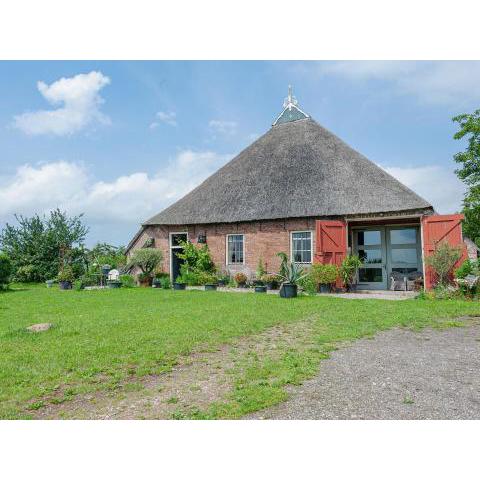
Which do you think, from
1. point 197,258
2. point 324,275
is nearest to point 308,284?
point 324,275

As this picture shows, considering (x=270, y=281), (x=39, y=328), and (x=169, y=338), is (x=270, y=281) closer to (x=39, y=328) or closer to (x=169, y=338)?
(x=169, y=338)

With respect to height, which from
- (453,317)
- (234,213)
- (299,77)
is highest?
(299,77)

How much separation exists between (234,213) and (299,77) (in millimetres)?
10923

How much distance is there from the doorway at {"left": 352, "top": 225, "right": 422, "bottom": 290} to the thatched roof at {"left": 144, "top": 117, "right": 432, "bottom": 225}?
5.62 ft

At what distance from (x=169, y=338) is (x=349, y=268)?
9.67 meters

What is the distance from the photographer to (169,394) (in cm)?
435

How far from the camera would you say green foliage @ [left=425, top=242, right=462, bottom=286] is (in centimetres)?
1289

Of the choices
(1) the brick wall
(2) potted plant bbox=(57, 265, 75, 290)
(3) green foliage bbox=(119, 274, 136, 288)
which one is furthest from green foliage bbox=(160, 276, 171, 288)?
(2) potted plant bbox=(57, 265, 75, 290)

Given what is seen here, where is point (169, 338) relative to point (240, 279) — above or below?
below

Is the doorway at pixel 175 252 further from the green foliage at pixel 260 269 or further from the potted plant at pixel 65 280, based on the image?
the potted plant at pixel 65 280

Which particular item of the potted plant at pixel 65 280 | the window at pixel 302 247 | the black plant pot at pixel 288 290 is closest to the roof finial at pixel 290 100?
the window at pixel 302 247

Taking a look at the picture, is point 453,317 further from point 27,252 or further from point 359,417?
point 27,252
